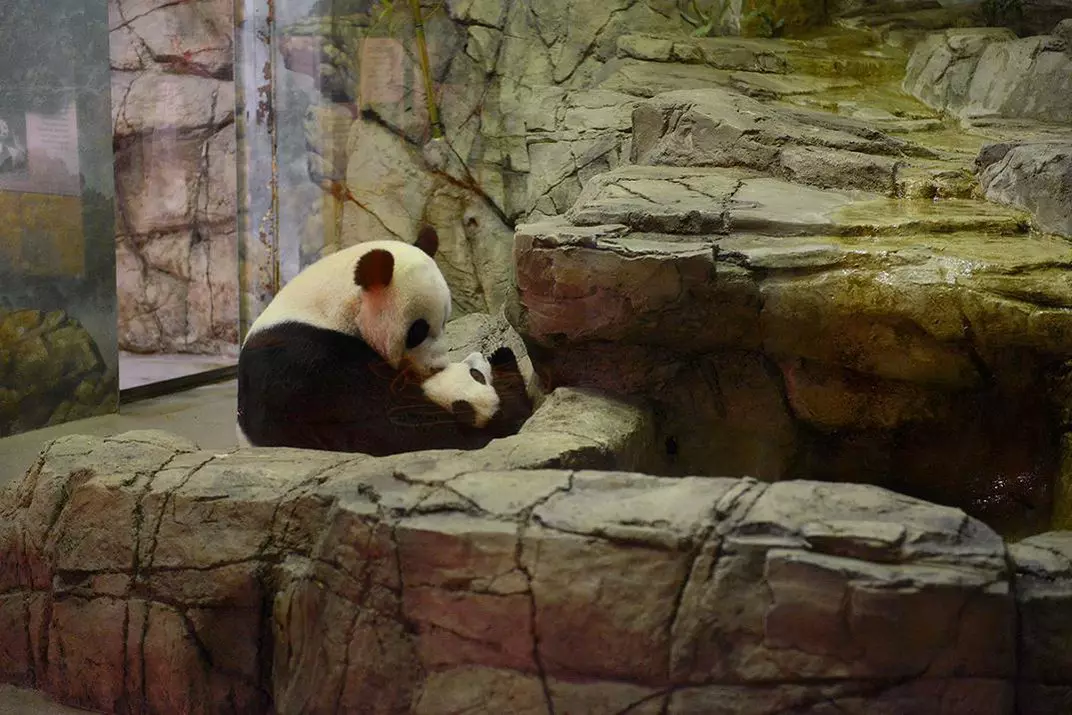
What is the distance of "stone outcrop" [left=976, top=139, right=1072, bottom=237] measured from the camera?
414 cm

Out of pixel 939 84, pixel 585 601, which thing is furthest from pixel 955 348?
pixel 939 84

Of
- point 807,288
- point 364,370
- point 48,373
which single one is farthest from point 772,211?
point 48,373

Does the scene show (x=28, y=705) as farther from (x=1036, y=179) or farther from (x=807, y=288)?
(x=1036, y=179)

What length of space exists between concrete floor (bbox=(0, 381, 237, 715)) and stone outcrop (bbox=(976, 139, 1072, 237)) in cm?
325

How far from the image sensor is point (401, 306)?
4215 mm

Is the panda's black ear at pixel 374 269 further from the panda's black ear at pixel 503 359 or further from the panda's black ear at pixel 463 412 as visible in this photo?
the panda's black ear at pixel 503 359

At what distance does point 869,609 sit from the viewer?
2.41m

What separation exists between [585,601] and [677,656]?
0.78ft

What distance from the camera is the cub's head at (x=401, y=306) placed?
163 inches

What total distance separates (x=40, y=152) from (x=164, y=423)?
147 centimetres

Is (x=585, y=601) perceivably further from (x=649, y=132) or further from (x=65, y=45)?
(x=65, y=45)

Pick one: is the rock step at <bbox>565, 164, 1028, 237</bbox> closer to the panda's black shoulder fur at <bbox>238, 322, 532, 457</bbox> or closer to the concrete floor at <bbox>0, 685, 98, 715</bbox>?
the panda's black shoulder fur at <bbox>238, 322, 532, 457</bbox>

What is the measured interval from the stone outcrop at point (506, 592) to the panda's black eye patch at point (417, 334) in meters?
1.00

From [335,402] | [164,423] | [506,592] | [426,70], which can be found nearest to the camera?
[506,592]
